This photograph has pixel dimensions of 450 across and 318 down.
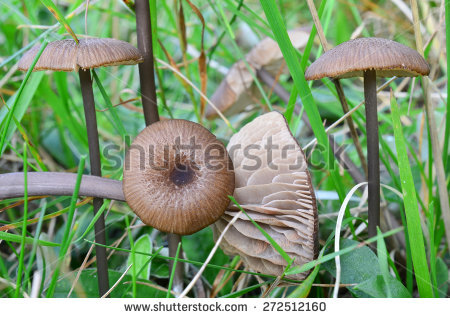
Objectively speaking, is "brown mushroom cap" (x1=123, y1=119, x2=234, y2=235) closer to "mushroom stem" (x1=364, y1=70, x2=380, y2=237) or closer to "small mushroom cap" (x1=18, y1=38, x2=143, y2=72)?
"small mushroom cap" (x1=18, y1=38, x2=143, y2=72)

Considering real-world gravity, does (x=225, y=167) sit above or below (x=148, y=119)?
below

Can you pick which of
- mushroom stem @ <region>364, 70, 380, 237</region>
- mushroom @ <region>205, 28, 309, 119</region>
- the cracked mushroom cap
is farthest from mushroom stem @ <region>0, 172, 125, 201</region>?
mushroom @ <region>205, 28, 309, 119</region>

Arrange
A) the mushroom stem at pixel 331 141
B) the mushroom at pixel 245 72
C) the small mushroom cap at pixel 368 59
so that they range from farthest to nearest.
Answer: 1. the mushroom at pixel 245 72
2. the mushroom stem at pixel 331 141
3. the small mushroom cap at pixel 368 59

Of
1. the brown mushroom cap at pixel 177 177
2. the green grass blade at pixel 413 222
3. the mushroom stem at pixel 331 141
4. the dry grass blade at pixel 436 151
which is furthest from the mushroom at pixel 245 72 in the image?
the green grass blade at pixel 413 222

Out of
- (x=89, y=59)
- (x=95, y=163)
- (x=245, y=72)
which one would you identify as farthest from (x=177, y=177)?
(x=245, y=72)

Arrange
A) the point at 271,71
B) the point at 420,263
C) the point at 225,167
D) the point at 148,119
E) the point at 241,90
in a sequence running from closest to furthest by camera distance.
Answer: the point at 420,263
the point at 225,167
the point at 148,119
the point at 241,90
the point at 271,71

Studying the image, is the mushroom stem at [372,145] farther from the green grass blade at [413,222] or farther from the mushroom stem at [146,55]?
the mushroom stem at [146,55]

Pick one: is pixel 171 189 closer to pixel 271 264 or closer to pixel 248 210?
pixel 248 210
